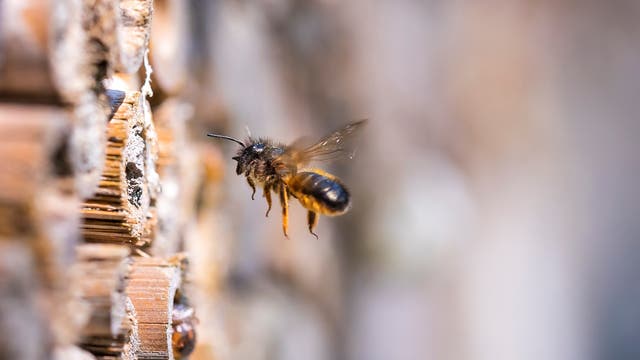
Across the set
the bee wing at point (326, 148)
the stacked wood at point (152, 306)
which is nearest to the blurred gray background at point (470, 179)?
the bee wing at point (326, 148)

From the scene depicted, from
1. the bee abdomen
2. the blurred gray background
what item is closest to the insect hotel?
the bee abdomen

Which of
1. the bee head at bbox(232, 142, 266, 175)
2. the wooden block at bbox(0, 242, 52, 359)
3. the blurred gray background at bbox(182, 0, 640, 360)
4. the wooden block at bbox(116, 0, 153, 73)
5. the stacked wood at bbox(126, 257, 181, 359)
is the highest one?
the blurred gray background at bbox(182, 0, 640, 360)

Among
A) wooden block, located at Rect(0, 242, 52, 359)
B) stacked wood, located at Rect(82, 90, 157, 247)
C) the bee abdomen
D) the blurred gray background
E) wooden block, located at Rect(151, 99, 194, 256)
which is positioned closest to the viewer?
wooden block, located at Rect(0, 242, 52, 359)

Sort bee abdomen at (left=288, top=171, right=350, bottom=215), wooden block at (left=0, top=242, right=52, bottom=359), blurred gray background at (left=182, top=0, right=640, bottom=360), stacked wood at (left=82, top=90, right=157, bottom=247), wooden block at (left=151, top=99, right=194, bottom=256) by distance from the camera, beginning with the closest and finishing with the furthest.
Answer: wooden block at (left=0, top=242, right=52, bottom=359), stacked wood at (left=82, top=90, right=157, bottom=247), wooden block at (left=151, top=99, right=194, bottom=256), bee abdomen at (left=288, top=171, right=350, bottom=215), blurred gray background at (left=182, top=0, right=640, bottom=360)

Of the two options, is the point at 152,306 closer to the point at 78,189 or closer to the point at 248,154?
the point at 78,189

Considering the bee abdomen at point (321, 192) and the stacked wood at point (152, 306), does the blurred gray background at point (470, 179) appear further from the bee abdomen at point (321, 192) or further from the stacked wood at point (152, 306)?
the stacked wood at point (152, 306)

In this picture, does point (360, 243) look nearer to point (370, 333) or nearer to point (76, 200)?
point (370, 333)

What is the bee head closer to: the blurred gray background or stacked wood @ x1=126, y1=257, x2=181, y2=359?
stacked wood @ x1=126, y1=257, x2=181, y2=359
